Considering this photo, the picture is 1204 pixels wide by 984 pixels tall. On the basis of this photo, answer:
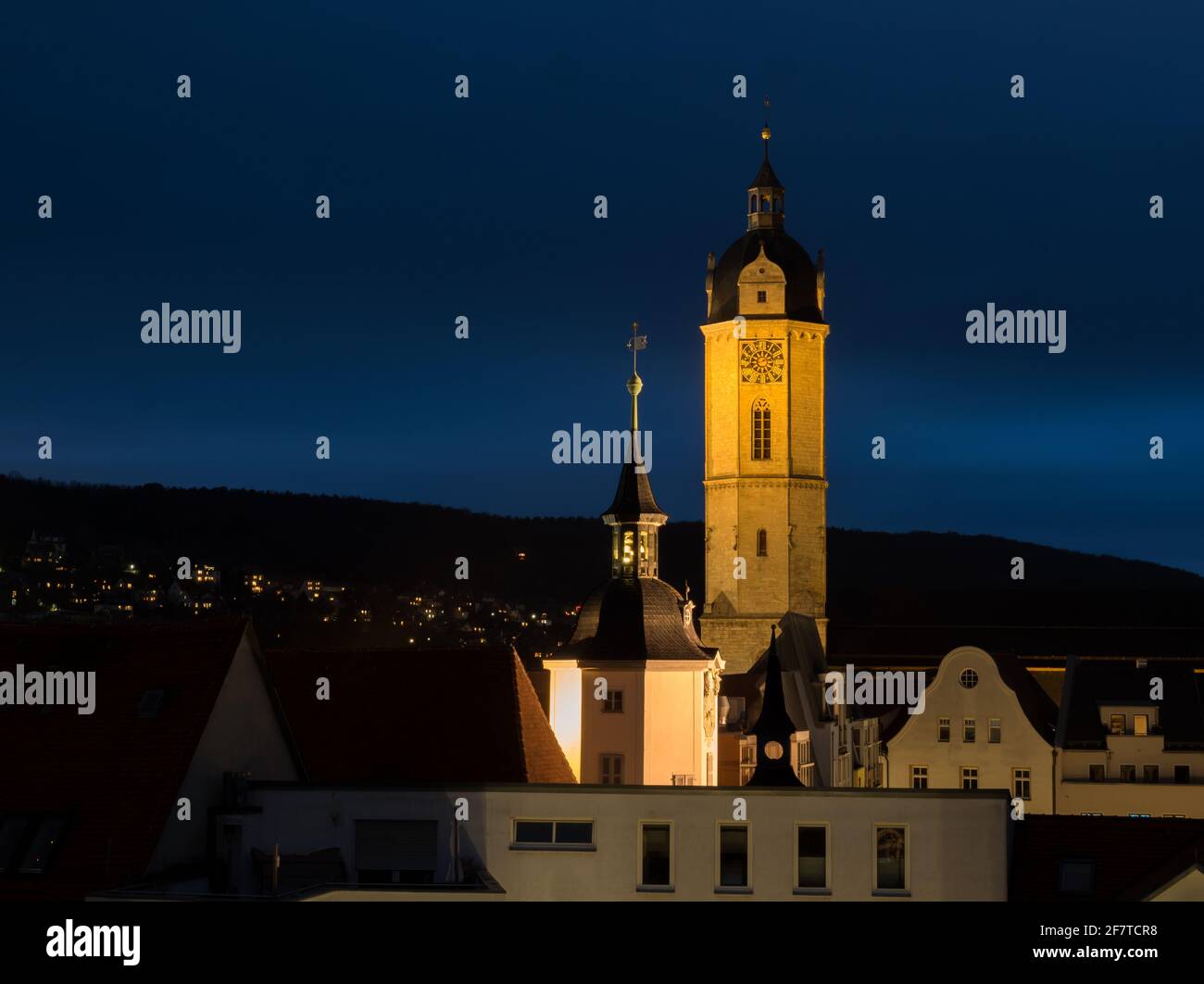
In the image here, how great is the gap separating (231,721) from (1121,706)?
59.3 meters

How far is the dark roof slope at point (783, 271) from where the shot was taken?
100875 millimetres

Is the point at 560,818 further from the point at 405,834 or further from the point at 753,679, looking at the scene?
the point at 753,679

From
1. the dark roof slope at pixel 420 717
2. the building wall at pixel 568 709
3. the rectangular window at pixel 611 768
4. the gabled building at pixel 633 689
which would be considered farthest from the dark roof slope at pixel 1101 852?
the building wall at pixel 568 709

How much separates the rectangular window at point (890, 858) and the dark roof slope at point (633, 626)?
26.7 m

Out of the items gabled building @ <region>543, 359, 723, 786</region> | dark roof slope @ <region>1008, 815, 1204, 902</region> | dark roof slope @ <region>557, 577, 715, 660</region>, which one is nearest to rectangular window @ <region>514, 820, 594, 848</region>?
dark roof slope @ <region>1008, 815, 1204, 902</region>

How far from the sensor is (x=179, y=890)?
30906 millimetres

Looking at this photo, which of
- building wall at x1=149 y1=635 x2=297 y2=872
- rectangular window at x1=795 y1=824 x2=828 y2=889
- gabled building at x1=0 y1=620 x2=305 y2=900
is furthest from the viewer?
rectangular window at x1=795 y1=824 x2=828 y2=889

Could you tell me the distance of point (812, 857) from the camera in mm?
34875

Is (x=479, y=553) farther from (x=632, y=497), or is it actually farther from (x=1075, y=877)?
(x=1075, y=877)

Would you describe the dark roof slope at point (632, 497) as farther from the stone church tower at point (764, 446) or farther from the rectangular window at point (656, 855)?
the stone church tower at point (764, 446)

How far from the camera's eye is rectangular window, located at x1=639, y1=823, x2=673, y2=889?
115 ft

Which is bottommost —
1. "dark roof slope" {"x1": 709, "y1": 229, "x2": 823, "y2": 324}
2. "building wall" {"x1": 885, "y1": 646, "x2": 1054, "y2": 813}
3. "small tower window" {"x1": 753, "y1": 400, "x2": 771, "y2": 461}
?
"building wall" {"x1": 885, "y1": 646, "x2": 1054, "y2": 813}

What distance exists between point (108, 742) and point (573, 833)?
7427 mm

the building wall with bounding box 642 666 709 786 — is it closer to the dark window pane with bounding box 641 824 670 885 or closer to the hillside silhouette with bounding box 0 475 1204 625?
the dark window pane with bounding box 641 824 670 885
